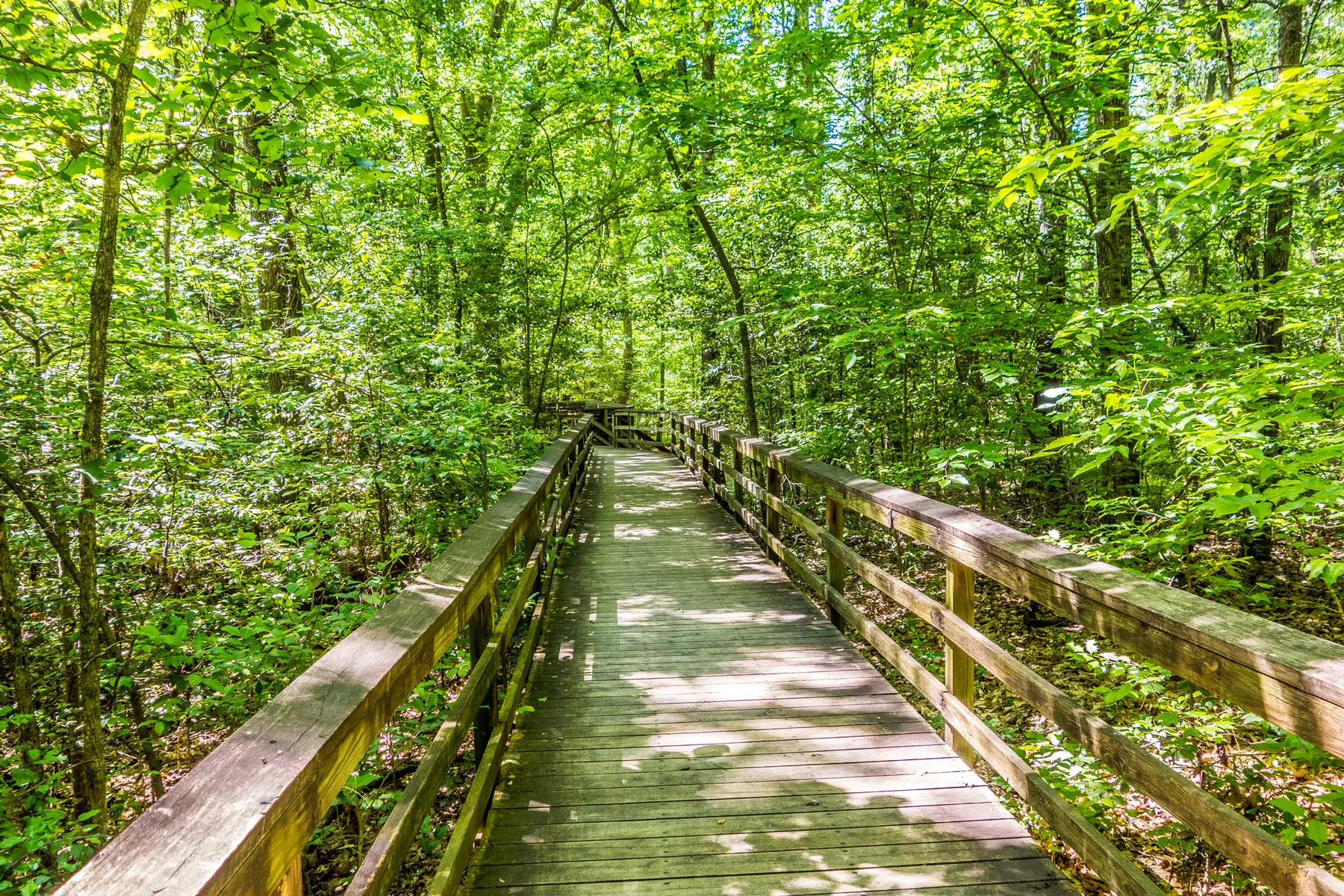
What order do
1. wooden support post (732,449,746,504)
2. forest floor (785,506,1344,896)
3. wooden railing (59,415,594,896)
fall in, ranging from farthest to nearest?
1. wooden support post (732,449,746,504)
2. forest floor (785,506,1344,896)
3. wooden railing (59,415,594,896)

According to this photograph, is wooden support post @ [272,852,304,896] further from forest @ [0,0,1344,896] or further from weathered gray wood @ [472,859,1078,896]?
forest @ [0,0,1344,896]

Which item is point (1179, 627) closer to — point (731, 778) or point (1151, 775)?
point (1151, 775)

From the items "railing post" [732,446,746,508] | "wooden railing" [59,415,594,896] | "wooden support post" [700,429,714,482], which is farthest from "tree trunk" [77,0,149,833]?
"wooden support post" [700,429,714,482]

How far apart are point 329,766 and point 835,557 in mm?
3289

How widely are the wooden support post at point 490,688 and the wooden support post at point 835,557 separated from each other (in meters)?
2.20

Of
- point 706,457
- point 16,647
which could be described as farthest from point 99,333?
point 706,457

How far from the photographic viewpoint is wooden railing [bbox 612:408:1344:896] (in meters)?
1.27

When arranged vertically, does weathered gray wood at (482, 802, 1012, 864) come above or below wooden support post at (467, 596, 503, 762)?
below

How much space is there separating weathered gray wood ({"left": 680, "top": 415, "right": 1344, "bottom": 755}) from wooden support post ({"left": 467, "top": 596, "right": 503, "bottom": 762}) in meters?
1.88

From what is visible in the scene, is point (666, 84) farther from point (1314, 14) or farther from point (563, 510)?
point (1314, 14)

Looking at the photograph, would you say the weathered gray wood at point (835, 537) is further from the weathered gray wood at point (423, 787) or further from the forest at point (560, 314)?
the weathered gray wood at point (423, 787)

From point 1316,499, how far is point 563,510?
6202 millimetres

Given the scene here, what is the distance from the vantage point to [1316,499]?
2.10 metres

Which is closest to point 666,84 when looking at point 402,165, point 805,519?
point 402,165
